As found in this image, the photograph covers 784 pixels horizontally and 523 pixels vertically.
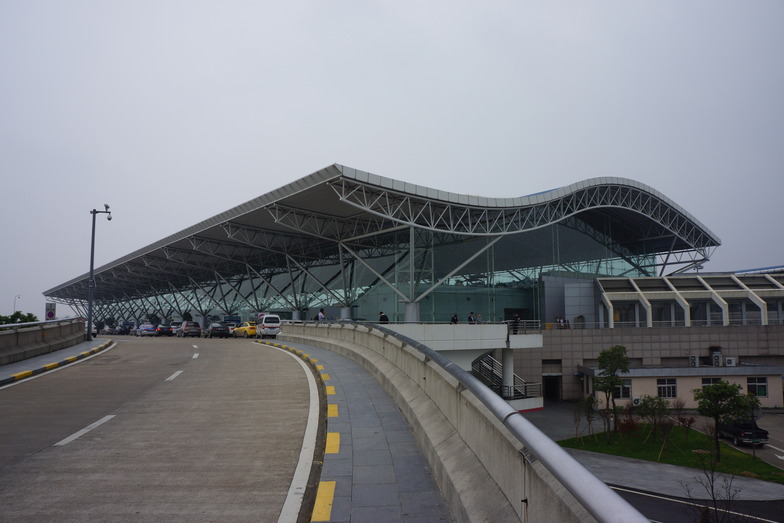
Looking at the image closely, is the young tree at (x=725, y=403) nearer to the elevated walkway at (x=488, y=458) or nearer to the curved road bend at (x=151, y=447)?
the curved road bend at (x=151, y=447)

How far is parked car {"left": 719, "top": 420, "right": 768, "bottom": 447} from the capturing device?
105 ft

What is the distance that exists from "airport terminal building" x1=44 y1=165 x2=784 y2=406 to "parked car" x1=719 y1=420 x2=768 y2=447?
32.5ft

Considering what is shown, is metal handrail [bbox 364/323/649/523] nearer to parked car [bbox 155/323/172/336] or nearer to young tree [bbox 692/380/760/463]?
young tree [bbox 692/380/760/463]

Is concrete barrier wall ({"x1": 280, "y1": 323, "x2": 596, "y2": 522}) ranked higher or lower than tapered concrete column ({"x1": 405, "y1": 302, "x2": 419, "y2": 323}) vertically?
lower

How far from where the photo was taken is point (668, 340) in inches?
1817

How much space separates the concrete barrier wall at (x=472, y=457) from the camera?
2.92 metres

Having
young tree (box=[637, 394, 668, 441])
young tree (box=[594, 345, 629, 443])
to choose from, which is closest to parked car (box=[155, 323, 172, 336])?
young tree (box=[594, 345, 629, 443])

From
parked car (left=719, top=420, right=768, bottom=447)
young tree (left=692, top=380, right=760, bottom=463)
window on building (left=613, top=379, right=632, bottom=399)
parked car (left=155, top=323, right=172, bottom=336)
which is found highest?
parked car (left=155, top=323, right=172, bottom=336)

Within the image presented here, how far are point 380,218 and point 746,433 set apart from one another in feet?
90.2

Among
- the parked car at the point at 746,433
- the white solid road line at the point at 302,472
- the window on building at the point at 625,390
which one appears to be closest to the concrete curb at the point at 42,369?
the white solid road line at the point at 302,472

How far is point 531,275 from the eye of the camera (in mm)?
47969

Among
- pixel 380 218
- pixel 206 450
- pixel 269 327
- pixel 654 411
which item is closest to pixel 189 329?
pixel 269 327

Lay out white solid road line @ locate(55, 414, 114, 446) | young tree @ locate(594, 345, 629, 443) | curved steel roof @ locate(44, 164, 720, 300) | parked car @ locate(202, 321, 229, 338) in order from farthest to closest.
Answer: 1. parked car @ locate(202, 321, 229, 338)
2. curved steel roof @ locate(44, 164, 720, 300)
3. young tree @ locate(594, 345, 629, 443)
4. white solid road line @ locate(55, 414, 114, 446)

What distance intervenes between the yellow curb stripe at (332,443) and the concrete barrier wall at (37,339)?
14.6 metres
